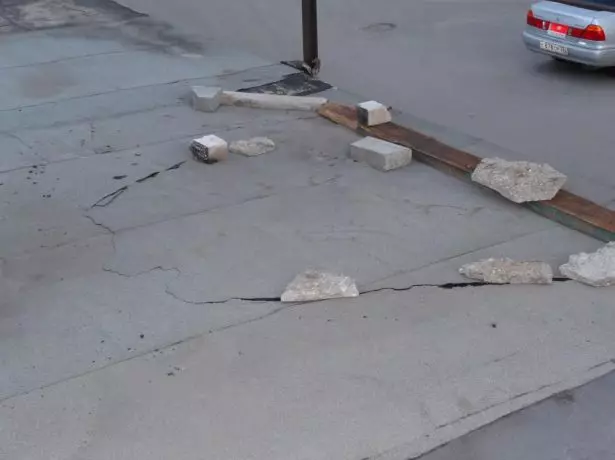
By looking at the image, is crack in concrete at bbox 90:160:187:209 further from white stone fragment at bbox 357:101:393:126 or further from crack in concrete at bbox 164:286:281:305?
white stone fragment at bbox 357:101:393:126

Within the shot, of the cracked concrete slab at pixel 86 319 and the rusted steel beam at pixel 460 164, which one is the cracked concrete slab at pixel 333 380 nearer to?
the cracked concrete slab at pixel 86 319

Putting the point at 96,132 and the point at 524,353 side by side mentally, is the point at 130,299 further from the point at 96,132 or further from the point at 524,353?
the point at 96,132

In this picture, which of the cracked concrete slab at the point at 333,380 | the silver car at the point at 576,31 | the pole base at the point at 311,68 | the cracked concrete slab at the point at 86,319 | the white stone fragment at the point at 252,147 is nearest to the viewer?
the cracked concrete slab at the point at 333,380

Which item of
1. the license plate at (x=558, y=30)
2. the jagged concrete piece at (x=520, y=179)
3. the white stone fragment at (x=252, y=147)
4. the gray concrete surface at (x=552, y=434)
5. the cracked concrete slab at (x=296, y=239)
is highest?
the license plate at (x=558, y=30)

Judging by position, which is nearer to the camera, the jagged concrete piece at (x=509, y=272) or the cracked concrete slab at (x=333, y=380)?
the cracked concrete slab at (x=333, y=380)

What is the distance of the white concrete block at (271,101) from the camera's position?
991 cm

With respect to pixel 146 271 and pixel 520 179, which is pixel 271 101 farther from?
pixel 146 271

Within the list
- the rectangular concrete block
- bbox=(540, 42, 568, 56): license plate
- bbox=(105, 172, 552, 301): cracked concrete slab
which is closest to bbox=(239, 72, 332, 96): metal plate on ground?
the rectangular concrete block

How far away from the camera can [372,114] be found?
354 inches

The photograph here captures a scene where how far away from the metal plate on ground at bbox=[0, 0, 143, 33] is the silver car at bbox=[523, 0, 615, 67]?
8.07m

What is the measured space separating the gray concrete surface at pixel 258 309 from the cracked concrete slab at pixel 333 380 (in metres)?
0.01

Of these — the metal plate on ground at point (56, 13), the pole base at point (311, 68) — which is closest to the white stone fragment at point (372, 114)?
the pole base at point (311, 68)

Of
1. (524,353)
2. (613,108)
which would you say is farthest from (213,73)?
(524,353)

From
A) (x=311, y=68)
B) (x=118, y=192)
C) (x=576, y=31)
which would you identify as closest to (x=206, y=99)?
(x=311, y=68)
